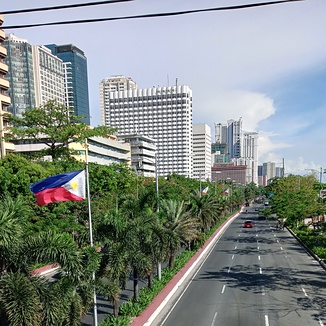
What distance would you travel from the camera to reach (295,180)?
5756 cm

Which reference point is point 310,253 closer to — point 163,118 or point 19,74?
point 163,118

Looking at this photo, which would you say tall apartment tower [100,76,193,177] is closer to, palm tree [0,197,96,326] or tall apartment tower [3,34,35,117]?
tall apartment tower [3,34,35,117]

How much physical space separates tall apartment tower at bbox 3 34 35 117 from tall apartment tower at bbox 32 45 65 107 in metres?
2.72

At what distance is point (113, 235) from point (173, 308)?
578cm

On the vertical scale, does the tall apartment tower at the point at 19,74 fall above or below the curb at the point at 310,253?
above

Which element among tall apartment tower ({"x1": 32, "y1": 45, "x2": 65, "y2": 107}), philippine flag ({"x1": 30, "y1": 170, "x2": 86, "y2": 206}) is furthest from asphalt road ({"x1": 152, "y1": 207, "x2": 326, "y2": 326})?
tall apartment tower ({"x1": 32, "y1": 45, "x2": 65, "y2": 107})

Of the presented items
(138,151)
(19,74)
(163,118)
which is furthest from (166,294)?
(19,74)

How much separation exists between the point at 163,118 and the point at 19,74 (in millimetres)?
73266

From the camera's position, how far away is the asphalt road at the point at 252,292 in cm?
1374

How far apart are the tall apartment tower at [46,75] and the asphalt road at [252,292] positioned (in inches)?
5558

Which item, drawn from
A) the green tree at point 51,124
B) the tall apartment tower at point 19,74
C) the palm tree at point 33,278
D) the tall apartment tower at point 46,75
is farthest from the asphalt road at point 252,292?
the tall apartment tower at point 46,75

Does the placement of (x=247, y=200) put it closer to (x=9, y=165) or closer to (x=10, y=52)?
(x=9, y=165)

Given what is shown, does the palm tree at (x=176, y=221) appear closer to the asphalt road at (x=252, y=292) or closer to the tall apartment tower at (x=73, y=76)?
the asphalt road at (x=252, y=292)

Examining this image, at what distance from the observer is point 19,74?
136000mm
